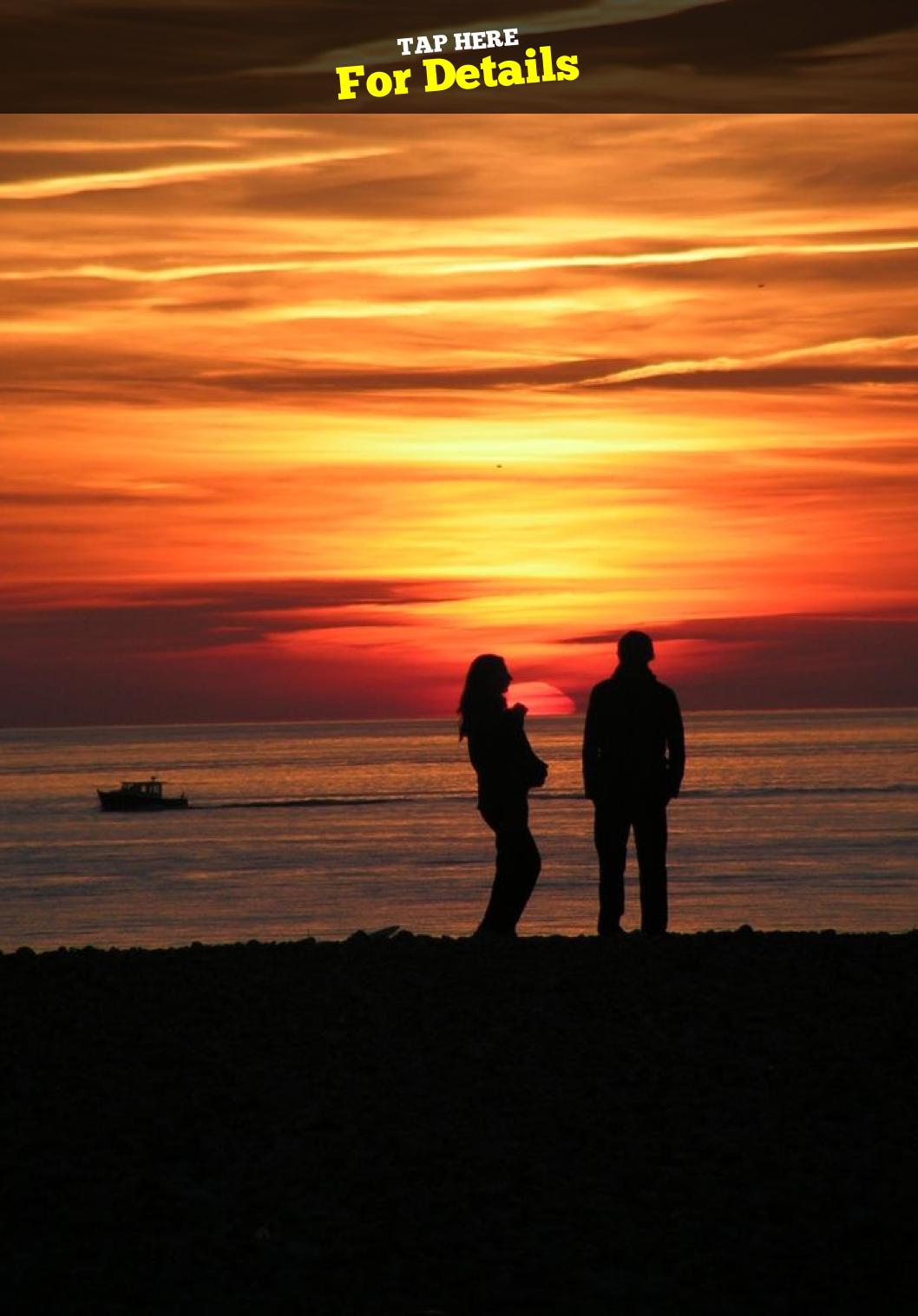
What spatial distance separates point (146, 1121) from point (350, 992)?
2461 millimetres

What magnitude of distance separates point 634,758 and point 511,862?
3.61ft

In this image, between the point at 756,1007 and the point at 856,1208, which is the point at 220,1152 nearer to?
the point at 856,1208

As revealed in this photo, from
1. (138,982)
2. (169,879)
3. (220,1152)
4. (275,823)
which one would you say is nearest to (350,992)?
(138,982)

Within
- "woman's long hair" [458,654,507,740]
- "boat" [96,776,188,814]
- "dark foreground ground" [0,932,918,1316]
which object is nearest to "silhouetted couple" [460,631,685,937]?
"woman's long hair" [458,654,507,740]

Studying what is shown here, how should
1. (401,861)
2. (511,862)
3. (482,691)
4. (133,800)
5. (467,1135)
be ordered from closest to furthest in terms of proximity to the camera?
(467,1135) < (482,691) < (511,862) < (401,861) < (133,800)

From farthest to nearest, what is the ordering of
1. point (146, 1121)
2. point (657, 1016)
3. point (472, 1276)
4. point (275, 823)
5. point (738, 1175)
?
1. point (275, 823)
2. point (657, 1016)
3. point (146, 1121)
4. point (738, 1175)
5. point (472, 1276)

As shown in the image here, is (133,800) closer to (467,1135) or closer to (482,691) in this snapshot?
(482,691)

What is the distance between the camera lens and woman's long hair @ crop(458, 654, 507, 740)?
1215cm

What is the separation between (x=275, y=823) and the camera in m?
95.9

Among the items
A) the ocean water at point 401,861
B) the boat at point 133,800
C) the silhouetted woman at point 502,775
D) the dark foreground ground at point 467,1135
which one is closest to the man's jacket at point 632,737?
the silhouetted woman at point 502,775

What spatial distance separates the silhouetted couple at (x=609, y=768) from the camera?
12375 millimetres

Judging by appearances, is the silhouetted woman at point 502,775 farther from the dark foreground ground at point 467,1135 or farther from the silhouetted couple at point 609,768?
the dark foreground ground at point 467,1135

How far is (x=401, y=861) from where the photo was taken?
68.9 m

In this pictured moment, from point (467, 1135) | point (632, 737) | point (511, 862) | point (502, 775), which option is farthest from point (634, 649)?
point (467, 1135)
